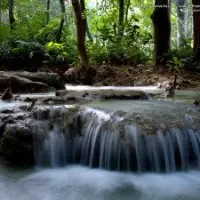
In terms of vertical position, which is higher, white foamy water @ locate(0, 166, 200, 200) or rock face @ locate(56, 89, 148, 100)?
rock face @ locate(56, 89, 148, 100)

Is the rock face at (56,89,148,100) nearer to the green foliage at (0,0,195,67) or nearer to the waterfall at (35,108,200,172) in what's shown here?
the waterfall at (35,108,200,172)

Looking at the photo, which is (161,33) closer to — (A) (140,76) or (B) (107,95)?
(A) (140,76)

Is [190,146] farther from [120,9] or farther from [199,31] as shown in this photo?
[120,9]

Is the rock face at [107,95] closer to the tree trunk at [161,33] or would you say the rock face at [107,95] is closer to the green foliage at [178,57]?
the green foliage at [178,57]

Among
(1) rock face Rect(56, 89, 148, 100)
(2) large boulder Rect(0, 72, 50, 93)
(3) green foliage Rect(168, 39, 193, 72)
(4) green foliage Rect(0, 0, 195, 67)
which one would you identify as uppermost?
(4) green foliage Rect(0, 0, 195, 67)

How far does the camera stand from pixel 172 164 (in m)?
5.32

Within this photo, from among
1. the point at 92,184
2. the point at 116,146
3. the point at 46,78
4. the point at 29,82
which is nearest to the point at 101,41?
the point at 46,78

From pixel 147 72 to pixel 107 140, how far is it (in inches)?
291

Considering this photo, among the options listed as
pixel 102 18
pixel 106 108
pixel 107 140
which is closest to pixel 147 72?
pixel 102 18

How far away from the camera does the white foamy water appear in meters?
4.50

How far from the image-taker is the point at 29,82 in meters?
9.58

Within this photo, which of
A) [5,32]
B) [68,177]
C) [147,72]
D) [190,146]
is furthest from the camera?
[5,32]

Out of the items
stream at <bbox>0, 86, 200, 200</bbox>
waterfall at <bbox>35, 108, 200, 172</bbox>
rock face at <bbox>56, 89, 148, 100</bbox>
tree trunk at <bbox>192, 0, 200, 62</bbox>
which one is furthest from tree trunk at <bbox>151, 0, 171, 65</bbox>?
stream at <bbox>0, 86, 200, 200</bbox>

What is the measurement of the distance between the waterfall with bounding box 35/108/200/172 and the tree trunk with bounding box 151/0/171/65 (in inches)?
313
